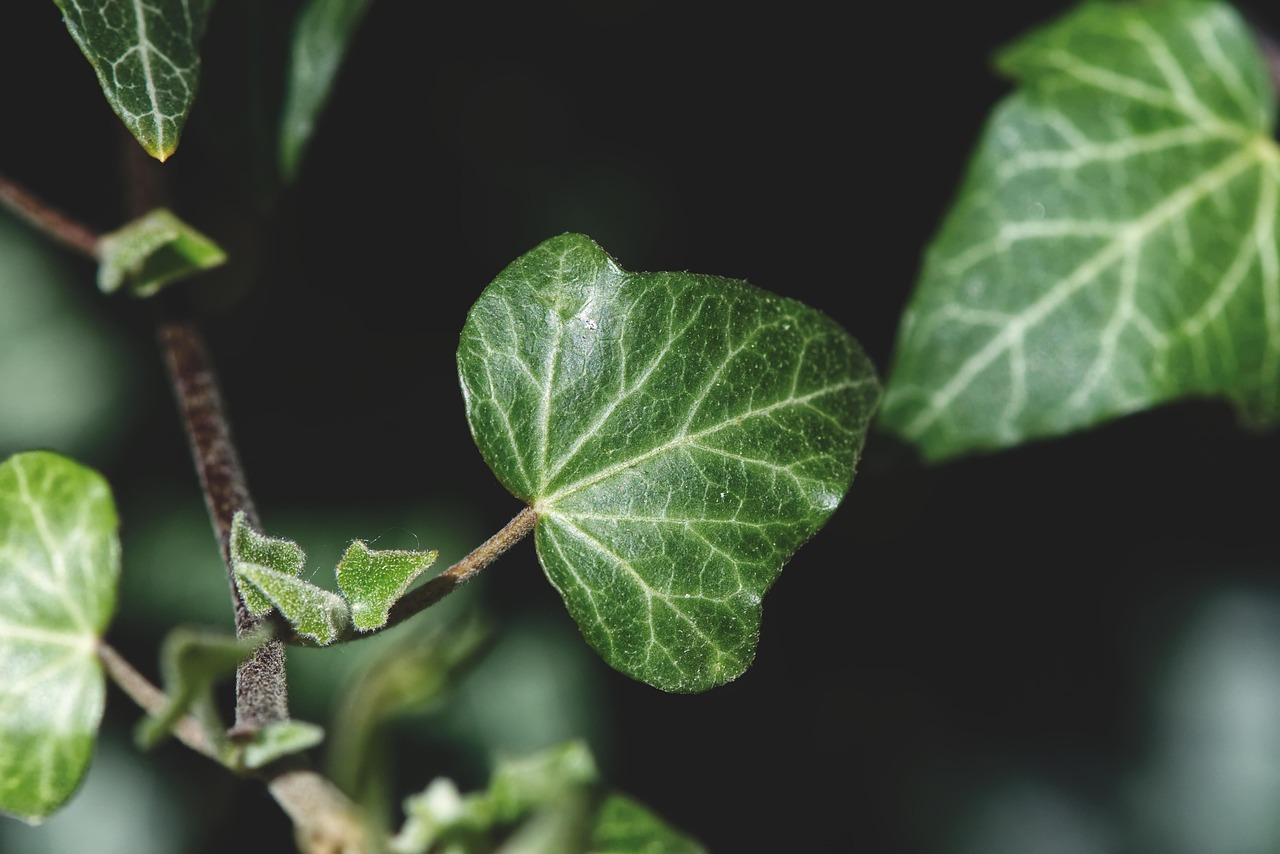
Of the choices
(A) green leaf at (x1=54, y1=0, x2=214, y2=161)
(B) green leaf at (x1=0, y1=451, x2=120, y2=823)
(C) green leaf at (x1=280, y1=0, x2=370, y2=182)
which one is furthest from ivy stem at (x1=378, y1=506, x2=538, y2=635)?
(C) green leaf at (x1=280, y1=0, x2=370, y2=182)

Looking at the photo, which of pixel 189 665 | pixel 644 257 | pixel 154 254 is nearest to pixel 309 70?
pixel 154 254

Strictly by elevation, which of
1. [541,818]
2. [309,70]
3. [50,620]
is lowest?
[541,818]

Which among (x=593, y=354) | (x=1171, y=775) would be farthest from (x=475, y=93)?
(x=1171, y=775)

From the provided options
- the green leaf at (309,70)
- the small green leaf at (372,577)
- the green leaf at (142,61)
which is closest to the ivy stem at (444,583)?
the small green leaf at (372,577)

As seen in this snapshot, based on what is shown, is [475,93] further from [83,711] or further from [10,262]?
[83,711]

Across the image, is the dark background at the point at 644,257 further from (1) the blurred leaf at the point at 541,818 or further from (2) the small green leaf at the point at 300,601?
(2) the small green leaf at the point at 300,601

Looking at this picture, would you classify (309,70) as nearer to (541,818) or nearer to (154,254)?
(154,254)
